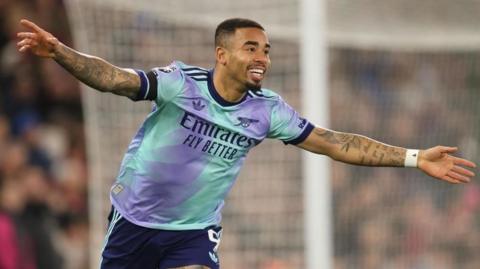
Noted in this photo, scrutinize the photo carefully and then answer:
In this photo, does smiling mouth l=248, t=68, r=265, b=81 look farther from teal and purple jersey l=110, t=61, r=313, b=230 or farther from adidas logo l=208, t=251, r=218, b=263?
adidas logo l=208, t=251, r=218, b=263

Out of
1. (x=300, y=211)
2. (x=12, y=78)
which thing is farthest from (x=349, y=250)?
(x=12, y=78)

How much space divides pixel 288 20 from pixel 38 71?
15.5 feet

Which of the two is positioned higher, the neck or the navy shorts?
the neck

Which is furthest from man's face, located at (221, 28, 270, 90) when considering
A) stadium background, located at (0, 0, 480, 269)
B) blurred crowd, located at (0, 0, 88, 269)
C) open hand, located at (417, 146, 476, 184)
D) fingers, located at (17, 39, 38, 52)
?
blurred crowd, located at (0, 0, 88, 269)

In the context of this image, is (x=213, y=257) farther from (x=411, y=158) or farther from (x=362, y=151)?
(x=411, y=158)

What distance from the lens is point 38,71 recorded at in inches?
519

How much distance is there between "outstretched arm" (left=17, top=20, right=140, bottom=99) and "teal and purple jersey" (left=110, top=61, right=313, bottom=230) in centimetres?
27

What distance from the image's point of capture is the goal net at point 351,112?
9.65 meters

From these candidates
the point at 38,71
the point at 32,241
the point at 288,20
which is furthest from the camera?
the point at 38,71

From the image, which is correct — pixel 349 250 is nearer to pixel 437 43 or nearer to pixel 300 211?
pixel 300 211

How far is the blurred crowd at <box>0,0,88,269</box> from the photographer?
35.3 feet

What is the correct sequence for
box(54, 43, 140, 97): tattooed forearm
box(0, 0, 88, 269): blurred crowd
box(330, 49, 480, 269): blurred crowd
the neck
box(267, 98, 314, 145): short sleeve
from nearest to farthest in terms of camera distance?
1. box(54, 43, 140, 97): tattooed forearm
2. the neck
3. box(267, 98, 314, 145): short sleeve
4. box(0, 0, 88, 269): blurred crowd
5. box(330, 49, 480, 269): blurred crowd

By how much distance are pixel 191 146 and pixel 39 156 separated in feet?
19.3

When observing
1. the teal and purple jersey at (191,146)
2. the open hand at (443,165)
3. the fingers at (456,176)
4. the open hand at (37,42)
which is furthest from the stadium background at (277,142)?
the open hand at (37,42)
